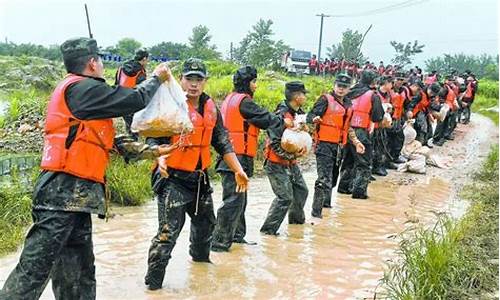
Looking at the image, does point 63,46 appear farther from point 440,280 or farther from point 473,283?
point 473,283

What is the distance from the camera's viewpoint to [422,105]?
13.3 meters

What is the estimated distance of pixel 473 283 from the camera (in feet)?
15.4

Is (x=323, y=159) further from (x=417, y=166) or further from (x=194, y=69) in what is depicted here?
(x=417, y=166)

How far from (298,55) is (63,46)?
35174 mm

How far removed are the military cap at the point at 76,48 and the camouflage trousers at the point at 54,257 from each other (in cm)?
93

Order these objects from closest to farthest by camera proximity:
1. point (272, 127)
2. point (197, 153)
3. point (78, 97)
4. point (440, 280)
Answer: point (78, 97) < point (440, 280) < point (197, 153) < point (272, 127)

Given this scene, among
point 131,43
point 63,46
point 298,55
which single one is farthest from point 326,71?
point 131,43

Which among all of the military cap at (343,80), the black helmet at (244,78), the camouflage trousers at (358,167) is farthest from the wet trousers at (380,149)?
the black helmet at (244,78)

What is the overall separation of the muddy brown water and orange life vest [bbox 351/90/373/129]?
1192mm

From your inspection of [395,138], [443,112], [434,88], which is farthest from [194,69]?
[443,112]

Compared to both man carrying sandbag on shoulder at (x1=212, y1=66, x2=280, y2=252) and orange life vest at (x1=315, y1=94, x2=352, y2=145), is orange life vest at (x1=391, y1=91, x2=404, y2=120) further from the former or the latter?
man carrying sandbag on shoulder at (x1=212, y1=66, x2=280, y2=252)

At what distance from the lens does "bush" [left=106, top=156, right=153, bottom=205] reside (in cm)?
777

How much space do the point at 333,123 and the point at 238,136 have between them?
6.84ft

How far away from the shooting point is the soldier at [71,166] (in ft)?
11.5
